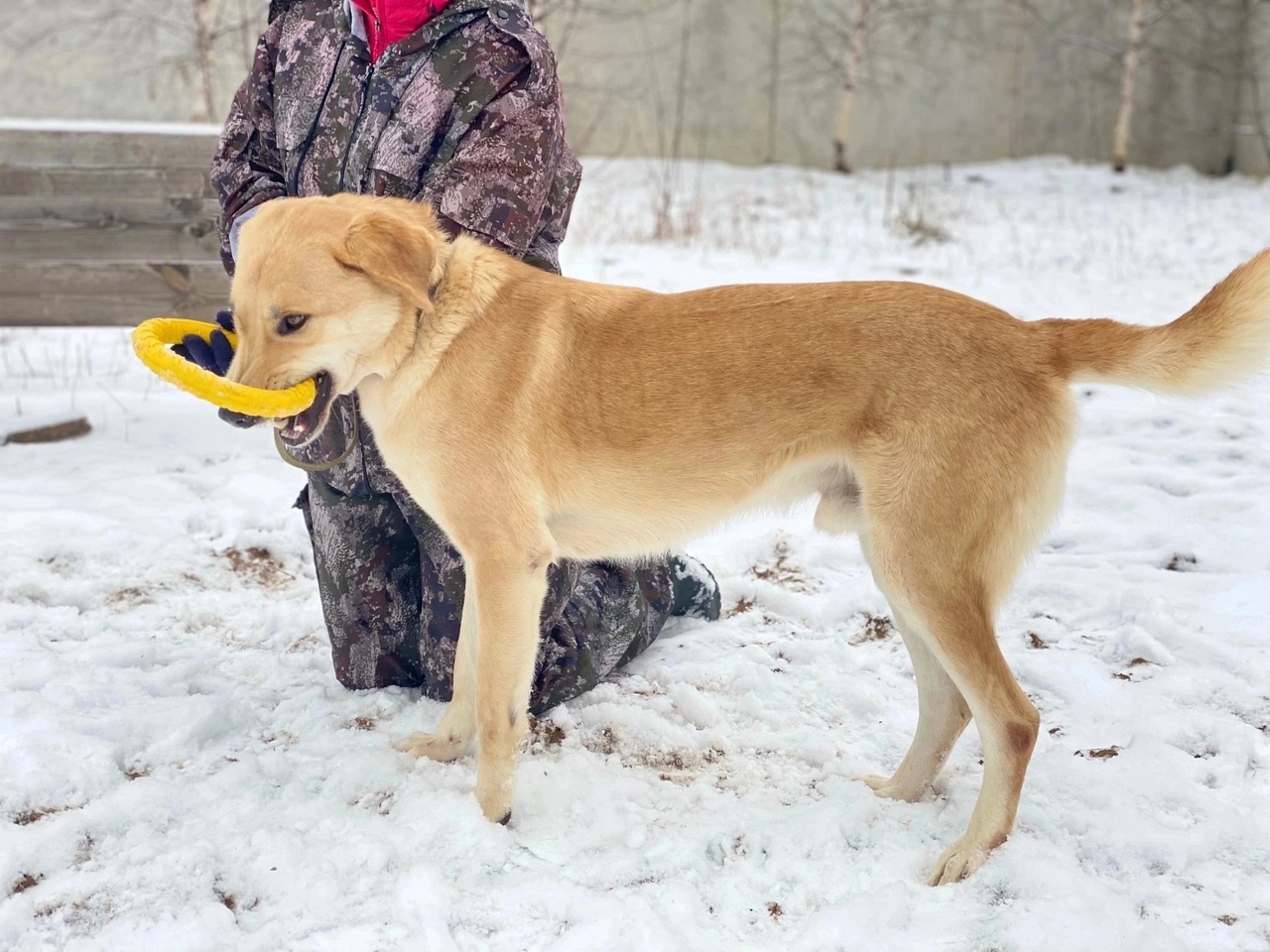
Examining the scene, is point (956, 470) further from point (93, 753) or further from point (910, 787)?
point (93, 753)

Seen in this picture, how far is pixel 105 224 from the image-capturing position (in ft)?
16.4

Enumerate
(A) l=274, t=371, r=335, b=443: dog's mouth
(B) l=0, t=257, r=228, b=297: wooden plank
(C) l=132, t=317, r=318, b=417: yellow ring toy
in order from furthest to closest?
1. (B) l=0, t=257, r=228, b=297: wooden plank
2. (A) l=274, t=371, r=335, b=443: dog's mouth
3. (C) l=132, t=317, r=318, b=417: yellow ring toy

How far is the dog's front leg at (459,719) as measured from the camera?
2.78 metres

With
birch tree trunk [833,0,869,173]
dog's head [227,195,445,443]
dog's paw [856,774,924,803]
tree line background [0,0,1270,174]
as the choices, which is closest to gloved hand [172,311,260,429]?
dog's head [227,195,445,443]

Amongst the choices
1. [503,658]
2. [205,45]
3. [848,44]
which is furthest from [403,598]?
[848,44]

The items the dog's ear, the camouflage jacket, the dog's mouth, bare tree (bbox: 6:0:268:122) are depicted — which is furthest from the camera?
bare tree (bbox: 6:0:268:122)

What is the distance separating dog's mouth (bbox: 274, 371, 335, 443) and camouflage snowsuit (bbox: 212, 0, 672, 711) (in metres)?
0.46

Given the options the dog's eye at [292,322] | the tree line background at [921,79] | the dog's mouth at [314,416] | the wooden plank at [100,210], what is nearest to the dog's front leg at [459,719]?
the dog's mouth at [314,416]

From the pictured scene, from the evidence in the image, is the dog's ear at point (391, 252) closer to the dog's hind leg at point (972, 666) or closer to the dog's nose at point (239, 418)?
the dog's nose at point (239, 418)

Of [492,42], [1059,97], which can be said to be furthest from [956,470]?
[1059,97]

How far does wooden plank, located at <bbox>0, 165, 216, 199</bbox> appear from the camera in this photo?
4918mm

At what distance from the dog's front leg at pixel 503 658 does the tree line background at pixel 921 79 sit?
43.4ft

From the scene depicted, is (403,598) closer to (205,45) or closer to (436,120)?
(436,120)

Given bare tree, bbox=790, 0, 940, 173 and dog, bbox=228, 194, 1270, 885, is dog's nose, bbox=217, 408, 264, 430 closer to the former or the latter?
dog, bbox=228, 194, 1270, 885
